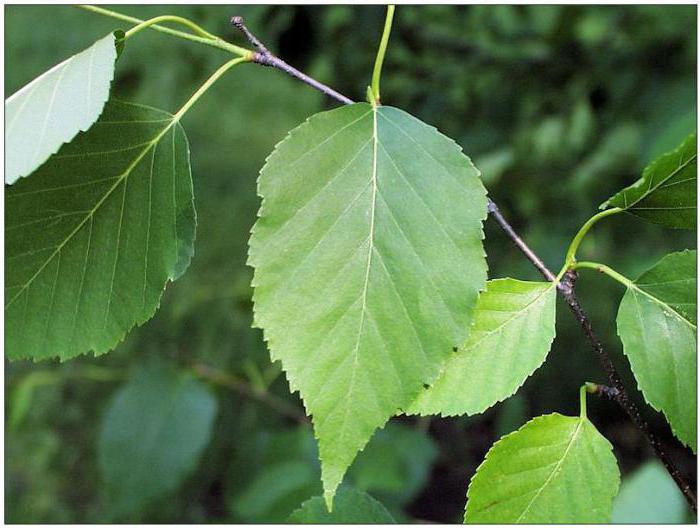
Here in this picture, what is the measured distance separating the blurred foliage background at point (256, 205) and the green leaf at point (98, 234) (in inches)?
25.4

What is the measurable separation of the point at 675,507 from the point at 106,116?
80 cm

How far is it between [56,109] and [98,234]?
0.07 m

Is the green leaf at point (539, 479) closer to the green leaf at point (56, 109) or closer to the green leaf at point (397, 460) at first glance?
the green leaf at point (56, 109)

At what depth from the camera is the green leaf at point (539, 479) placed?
0.38 meters

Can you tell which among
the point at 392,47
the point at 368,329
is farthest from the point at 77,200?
the point at 392,47

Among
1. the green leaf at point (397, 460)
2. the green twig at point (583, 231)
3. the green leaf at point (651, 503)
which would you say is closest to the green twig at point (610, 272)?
the green twig at point (583, 231)

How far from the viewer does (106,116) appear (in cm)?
39

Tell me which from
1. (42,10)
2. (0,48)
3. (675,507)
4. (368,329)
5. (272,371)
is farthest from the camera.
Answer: (42,10)

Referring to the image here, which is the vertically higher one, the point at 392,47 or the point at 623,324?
the point at 392,47

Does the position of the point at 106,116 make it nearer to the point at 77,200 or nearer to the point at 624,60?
the point at 77,200

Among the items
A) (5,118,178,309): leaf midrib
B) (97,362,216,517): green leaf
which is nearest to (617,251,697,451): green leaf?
(5,118,178,309): leaf midrib

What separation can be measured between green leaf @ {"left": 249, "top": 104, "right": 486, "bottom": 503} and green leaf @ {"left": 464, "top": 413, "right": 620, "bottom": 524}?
0.23 ft

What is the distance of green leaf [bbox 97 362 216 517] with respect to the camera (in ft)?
3.45

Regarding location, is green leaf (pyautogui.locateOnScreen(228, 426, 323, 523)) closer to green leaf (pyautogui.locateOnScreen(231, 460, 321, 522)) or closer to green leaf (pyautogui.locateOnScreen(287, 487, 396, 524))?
green leaf (pyautogui.locateOnScreen(231, 460, 321, 522))
